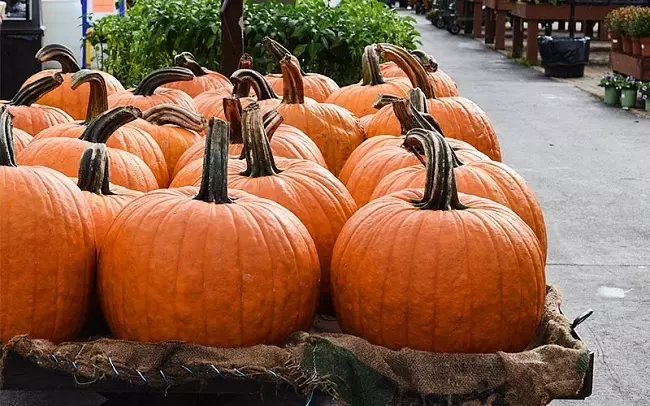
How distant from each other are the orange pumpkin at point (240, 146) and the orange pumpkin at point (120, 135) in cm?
10

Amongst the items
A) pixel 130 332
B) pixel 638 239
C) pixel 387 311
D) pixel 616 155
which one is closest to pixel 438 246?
pixel 387 311

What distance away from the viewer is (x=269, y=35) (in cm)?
709

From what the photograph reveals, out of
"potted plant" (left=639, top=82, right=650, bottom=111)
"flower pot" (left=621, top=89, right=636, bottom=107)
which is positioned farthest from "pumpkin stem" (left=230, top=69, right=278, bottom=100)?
"flower pot" (left=621, top=89, right=636, bottom=107)

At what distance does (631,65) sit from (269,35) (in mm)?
8912

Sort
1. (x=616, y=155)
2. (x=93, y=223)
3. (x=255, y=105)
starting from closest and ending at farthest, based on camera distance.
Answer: (x=93, y=223), (x=255, y=105), (x=616, y=155)

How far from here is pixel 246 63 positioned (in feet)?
13.9

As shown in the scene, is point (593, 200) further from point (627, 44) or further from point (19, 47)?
point (627, 44)

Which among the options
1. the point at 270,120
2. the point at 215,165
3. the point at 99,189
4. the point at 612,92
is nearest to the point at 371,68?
the point at 270,120

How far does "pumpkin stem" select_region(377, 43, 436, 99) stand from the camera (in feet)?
12.9

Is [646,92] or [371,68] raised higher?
[371,68]

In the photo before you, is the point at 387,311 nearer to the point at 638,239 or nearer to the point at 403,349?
the point at 403,349

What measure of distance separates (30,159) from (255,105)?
30.8 inches

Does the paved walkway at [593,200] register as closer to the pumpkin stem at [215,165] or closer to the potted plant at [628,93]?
the potted plant at [628,93]

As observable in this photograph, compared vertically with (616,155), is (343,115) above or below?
above
